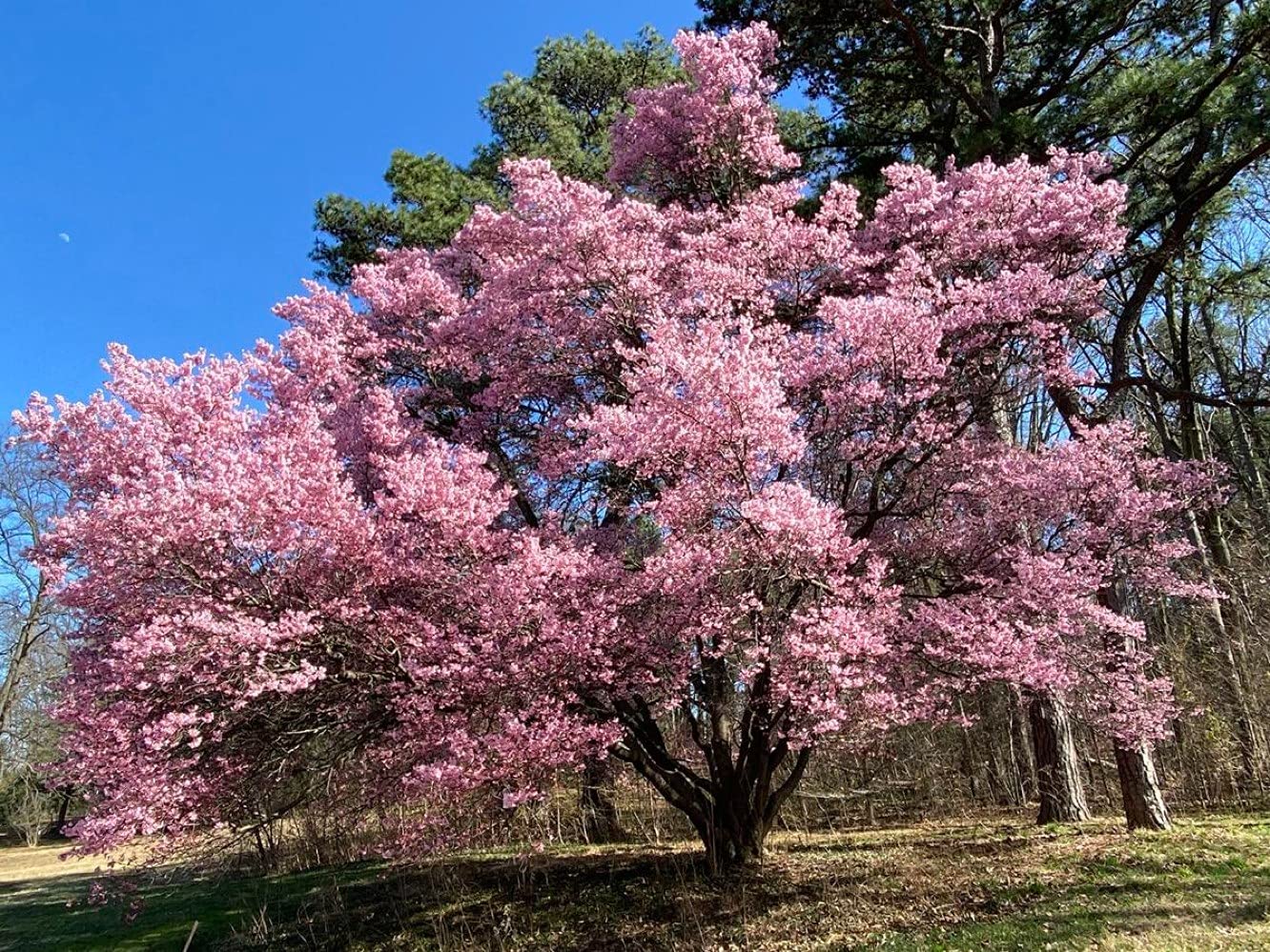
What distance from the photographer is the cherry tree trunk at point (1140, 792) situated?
8469 millimetres

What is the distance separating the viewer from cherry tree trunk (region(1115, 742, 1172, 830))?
27.8 feet

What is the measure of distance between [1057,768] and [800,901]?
4218 millimetres

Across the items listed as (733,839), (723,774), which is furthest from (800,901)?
(723,774)

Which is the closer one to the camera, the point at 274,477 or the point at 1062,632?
the point at 274,477

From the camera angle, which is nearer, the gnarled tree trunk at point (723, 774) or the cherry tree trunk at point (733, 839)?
the gnarled tree trunk at point (723, 774)

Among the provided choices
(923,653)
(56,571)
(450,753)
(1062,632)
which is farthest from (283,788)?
(1062,632)

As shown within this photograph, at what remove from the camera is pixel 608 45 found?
1480cm

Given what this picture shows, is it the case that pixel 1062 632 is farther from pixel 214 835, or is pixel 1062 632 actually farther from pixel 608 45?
pixel 608 45

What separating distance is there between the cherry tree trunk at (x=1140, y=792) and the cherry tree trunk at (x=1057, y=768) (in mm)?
679

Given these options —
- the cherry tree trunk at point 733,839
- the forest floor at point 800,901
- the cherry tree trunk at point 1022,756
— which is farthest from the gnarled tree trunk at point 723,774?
the cherry tree trunk at point 1022,756

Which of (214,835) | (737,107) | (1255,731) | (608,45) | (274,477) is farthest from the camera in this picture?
(608,45)

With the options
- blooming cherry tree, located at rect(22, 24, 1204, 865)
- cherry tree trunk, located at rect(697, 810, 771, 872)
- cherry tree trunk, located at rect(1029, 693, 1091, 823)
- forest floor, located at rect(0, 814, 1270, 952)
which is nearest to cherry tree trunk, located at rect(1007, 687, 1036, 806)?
forest floor, located at rect(0, 814, 1270, 952)

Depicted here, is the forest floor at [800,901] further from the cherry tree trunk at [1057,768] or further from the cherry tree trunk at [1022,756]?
the cherry tree trunk at [1022,756]

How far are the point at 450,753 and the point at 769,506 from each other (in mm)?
3100
